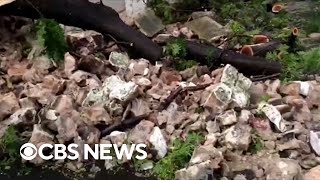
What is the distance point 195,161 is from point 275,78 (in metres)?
1.25

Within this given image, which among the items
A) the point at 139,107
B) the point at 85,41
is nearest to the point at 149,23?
the point at 85,41

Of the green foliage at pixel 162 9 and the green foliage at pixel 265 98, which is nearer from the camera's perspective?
the green foliage at pixel 265 98

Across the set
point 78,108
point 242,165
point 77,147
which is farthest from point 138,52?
point 242,165

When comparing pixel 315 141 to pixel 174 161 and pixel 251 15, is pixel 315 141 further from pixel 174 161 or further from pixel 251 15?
pixel 251 15

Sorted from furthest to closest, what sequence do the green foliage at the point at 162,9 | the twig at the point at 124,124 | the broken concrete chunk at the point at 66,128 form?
the green foliage at the point at 162,9 < the twig at the point at 124,124 < the broken concrete chunk at the point at 66,128

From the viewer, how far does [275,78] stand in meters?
4.89

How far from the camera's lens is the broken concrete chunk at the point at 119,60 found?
16.5 ft

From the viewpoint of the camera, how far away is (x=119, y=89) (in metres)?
4.50

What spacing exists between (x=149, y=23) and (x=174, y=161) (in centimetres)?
198

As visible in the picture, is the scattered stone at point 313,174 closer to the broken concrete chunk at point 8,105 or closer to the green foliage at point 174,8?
the broken concrete chunk at point 8,105

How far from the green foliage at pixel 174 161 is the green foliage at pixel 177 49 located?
3.78ft

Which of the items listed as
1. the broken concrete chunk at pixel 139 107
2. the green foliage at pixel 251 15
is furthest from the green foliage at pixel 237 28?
the broken concrete chunk at pixel 139 107

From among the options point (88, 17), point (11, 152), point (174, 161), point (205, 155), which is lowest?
point (11, 152)

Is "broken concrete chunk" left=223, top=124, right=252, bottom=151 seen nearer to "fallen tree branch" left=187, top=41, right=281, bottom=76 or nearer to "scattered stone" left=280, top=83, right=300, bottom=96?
"scattered stone" left=280, top=83, right=300, bottom=96
